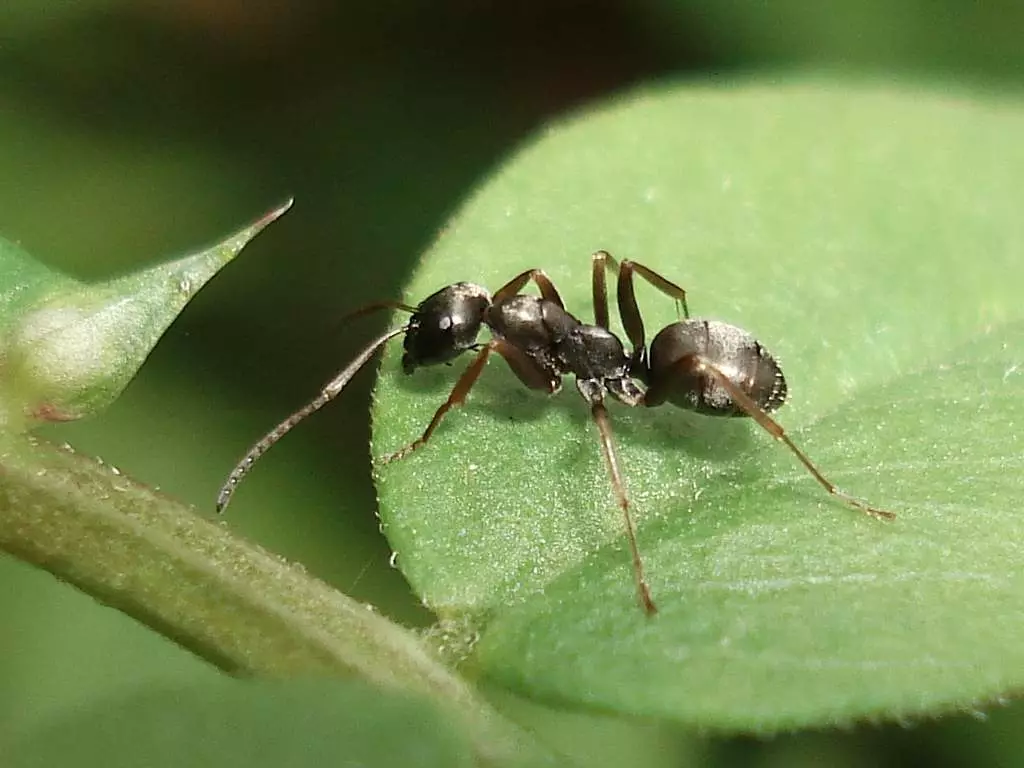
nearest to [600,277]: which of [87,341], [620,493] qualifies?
[620,493]

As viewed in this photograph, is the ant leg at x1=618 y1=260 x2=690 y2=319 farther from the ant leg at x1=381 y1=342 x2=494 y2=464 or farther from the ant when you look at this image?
the ant leg at x1=381 y1=342 x2=494 y2=464

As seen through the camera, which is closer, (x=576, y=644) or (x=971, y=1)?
(x=576, y=644)

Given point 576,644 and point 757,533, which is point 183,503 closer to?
point 576,644

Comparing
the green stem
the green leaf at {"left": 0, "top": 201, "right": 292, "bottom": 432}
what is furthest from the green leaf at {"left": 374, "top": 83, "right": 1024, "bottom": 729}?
the green leaf at {"left": 0, "top": 201, "right": 292, "bottom": 432}

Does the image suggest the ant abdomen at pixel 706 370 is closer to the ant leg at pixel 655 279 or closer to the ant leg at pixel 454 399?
the ant leg at pixel 655 279

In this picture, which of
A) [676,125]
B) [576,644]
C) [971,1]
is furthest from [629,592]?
[971,1]

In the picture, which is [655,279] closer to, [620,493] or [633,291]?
[633,291]

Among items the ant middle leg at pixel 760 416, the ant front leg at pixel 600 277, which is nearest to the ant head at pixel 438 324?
the ant front leg at pixel 600 277
